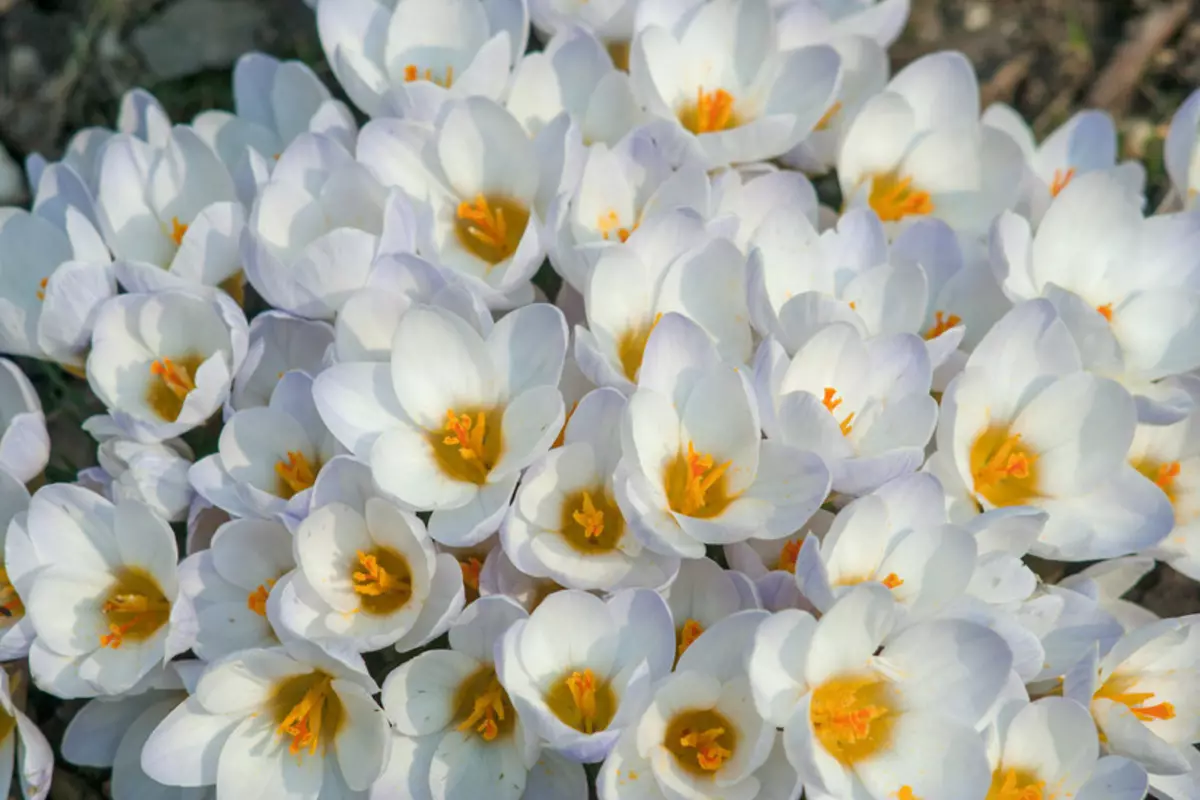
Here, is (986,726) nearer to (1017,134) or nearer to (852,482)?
(852,482)

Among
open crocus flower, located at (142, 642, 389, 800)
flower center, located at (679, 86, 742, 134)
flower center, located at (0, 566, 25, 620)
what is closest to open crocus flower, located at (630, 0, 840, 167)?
flower center, located at (679, 86, 742, 134)

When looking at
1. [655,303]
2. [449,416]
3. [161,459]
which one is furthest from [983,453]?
[161,459]

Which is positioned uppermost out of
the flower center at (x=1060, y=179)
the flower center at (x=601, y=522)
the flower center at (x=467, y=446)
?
the flower center at (x=1060, y=179)

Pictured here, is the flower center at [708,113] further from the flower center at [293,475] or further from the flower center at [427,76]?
the flower center at [293,475]

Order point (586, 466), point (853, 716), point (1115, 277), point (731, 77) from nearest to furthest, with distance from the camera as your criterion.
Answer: point (853, 716) < point (586, 466) < point (1115, 277) < point (731, 77)

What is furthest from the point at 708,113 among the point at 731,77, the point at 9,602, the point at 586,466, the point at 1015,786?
the point at 9,602

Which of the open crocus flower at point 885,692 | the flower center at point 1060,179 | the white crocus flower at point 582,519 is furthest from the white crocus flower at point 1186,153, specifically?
the white crocus flower at point 582,519

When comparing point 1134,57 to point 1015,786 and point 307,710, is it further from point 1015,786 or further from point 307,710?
point 307,710
